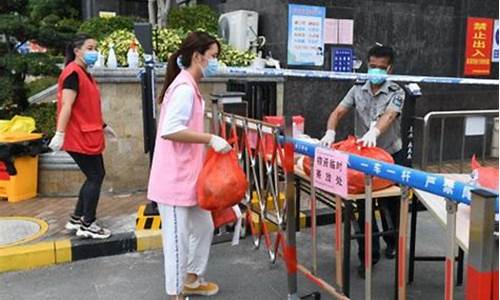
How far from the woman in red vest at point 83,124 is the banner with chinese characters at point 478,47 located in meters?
6.38

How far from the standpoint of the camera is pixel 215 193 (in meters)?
3.19

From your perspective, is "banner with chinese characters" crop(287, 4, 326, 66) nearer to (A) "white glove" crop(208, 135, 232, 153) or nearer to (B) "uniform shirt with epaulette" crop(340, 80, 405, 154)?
(B) "uniform shirt with epaulette" crop(340, 80, 405, 154)

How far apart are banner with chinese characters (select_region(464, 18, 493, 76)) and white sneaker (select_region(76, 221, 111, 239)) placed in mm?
6528

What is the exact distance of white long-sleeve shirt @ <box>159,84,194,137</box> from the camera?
3.09 m

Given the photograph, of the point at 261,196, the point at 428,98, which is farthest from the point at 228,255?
the point at 428,98

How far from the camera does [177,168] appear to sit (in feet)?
10.6

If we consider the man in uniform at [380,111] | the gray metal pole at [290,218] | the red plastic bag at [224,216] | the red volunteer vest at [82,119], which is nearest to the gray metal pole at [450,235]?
the gray metal pole at [290,218]

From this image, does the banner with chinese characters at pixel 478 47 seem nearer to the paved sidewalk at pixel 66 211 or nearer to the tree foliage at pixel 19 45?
the paved sidewalk at pixel 66 211

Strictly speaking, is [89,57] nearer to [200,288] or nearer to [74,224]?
[74,224]

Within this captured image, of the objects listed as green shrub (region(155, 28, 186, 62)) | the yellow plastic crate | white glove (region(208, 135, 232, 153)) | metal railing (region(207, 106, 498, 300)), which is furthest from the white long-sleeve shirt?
green shrub (region(155, 28, 186, 62))

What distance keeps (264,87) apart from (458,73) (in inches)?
152

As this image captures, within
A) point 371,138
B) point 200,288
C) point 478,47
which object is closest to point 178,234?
point 200,288

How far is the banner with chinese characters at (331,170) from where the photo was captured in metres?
2.88

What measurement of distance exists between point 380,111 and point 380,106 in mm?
42
